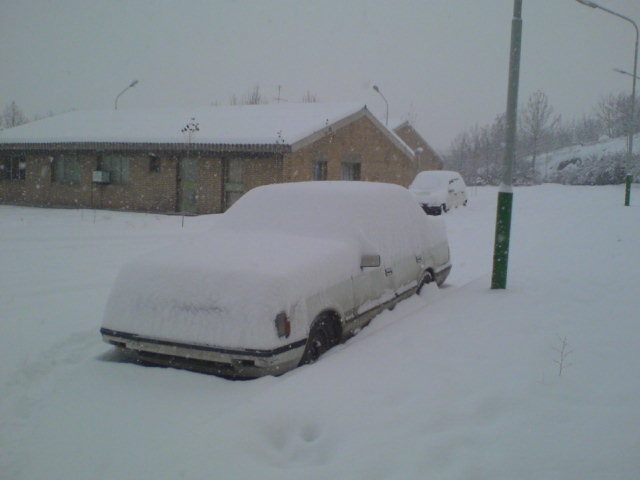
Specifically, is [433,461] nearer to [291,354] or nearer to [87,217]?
[291,354]

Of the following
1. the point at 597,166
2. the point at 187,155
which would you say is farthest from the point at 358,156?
the point at 597,166

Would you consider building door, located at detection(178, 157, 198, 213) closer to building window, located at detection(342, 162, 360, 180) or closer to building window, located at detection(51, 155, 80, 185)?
building window, located at detection(51, 155, 80, 185)

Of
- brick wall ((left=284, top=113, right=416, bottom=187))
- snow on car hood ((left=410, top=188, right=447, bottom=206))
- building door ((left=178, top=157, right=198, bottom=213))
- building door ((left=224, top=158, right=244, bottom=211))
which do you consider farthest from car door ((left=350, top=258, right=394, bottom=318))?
building door ((left=178, top=157, right=198, bottom=213))

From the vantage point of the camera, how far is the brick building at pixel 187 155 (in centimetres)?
1819

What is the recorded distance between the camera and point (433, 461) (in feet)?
9.43

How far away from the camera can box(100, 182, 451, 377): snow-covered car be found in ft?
12.8

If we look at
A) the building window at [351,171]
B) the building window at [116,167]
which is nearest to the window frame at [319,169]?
the building window at [351,171]

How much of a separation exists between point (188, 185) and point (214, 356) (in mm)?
16332

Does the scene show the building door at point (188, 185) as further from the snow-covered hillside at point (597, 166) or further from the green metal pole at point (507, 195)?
the snow-covered hillside at point (597, 166)

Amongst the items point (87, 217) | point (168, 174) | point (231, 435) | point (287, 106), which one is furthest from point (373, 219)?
point (287, 106)

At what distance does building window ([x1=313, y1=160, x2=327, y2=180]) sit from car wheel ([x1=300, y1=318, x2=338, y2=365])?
15.4 metres

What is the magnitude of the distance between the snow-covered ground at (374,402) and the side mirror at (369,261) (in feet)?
2.21

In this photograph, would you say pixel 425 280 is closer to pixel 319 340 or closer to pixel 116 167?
pixel 319 340

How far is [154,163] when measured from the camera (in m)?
20.1
